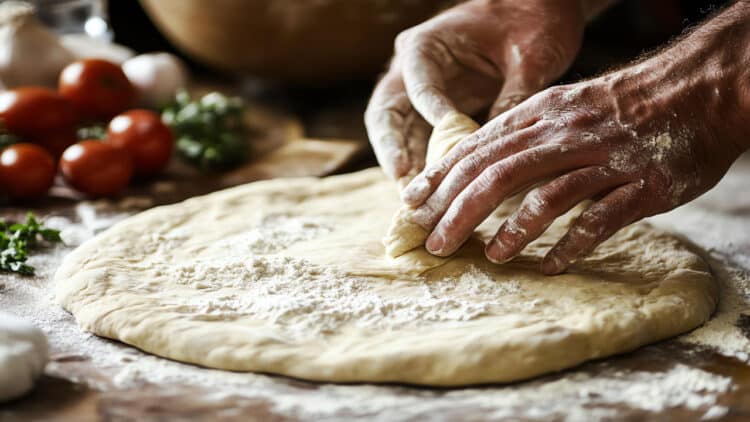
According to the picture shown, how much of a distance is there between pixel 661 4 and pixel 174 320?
12.6 feet

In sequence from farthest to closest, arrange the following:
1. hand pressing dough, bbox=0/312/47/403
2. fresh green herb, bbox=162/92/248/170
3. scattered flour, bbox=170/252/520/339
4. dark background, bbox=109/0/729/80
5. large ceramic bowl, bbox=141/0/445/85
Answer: dark background, bbox=109/0/729/80, large ceramic bowl, bbox=141/0/445/85, fresh green herb, bbox=162/92/248/170, scattered flour, bbox=170/252/520/339, hand pressing dough, bbox=0/312/47/403

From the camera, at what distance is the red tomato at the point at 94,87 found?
11.2 ft

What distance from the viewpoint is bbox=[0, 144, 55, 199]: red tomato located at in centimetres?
281

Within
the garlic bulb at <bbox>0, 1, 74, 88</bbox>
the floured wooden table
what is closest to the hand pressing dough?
the floured wooden table

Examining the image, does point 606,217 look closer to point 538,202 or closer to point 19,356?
point 538,202

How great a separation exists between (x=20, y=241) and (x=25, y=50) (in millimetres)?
1552

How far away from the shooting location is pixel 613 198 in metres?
1.86

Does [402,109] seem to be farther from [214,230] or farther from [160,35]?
[160,35]

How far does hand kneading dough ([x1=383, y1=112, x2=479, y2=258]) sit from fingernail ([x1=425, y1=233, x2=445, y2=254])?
1.5 inches

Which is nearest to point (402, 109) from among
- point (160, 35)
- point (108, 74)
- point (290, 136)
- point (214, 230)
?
point (214, 230)

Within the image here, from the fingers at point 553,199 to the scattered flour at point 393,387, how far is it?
14cm

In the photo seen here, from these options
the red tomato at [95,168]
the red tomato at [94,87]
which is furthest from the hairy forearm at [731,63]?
the red tomato at [94,87]

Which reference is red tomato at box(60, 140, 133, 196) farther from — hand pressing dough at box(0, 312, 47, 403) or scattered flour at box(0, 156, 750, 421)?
hand pressing dough at box(0, 312, 47, 403)

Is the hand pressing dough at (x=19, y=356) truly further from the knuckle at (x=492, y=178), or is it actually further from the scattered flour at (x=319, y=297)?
the knuckle at (x=492, y=178)
